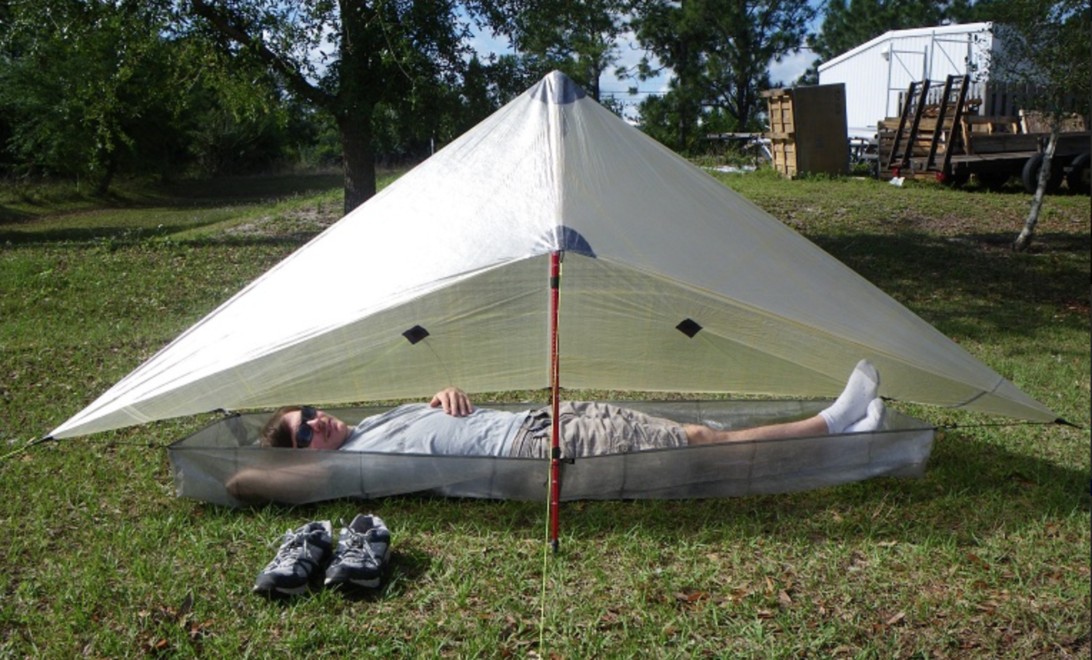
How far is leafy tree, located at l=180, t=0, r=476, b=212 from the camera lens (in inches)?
381

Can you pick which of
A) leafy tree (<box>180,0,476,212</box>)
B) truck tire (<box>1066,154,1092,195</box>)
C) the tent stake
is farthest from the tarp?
truck tire (<box>1066,154,1092,195</box>)

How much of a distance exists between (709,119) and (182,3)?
2171 centimetres

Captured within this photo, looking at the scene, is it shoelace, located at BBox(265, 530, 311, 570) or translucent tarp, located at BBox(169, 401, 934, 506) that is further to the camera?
translucent tarp, located at BBox(169, 401, 934, 506)

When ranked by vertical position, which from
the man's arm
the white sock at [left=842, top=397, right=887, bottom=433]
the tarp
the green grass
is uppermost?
the tarp

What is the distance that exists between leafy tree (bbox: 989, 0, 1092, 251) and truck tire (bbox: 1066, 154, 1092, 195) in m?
3.96

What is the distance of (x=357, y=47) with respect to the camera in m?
9.84

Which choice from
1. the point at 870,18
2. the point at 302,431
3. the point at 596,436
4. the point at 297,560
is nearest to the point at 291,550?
the point at 297,560

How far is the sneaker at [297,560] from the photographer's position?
11.2 ft

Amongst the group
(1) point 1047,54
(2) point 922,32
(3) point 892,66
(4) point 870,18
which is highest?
(4) point 870,18

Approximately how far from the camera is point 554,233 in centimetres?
409

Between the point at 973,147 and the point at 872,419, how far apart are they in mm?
12925

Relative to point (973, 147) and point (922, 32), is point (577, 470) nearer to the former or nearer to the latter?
point (973, 147)

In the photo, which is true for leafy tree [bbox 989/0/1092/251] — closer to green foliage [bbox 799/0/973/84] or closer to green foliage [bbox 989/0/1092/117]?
green foliage [bbox 989/0/1092/117]

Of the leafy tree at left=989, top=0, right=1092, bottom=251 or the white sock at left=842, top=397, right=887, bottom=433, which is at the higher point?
the leafy tree at left=989, top=0, right=1092, bottom=251
